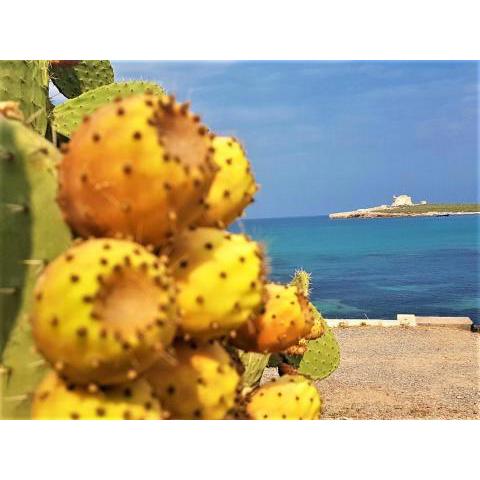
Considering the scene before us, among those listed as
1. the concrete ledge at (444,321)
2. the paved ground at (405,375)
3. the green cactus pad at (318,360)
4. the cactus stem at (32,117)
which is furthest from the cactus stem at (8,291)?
the concrete ledge at (444,321)

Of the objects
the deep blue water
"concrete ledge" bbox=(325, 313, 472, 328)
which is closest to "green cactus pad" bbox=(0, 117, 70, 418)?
the deep blue water

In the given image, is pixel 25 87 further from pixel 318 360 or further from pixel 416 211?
pixel 416 211

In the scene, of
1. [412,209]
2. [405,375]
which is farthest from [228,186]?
[405,375]

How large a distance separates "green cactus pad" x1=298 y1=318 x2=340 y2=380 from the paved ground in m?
2.10

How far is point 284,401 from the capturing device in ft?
3.32

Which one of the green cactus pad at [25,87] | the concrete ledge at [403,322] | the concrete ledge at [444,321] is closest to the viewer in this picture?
the green cactus pad at [25,87]

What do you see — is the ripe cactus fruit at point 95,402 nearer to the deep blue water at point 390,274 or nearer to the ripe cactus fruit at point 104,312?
the ripe cactus fruit at point 104,312

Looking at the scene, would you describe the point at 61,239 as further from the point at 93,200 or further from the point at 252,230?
the point at 252,230

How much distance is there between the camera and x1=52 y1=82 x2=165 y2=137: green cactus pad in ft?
5.99

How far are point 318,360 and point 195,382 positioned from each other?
2572 millimetres

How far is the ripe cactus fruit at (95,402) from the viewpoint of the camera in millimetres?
714

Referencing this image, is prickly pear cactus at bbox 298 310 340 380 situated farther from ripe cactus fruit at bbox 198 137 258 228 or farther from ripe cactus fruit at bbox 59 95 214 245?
ripe cactus fruit at bbox 59 95 214 245

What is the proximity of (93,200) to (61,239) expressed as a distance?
0.13m

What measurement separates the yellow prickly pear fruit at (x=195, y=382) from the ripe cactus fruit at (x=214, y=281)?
31mm
